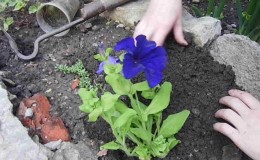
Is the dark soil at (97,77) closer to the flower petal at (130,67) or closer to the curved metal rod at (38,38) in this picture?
the curved metal rod at (38,38)

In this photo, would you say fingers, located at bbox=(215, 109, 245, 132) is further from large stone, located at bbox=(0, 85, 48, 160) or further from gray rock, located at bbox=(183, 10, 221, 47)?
large stone, located at bbox=(0, 85, 48, 160)

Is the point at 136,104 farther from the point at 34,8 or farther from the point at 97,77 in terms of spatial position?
the point at 34,8

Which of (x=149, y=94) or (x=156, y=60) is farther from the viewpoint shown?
(x=149, y=94)

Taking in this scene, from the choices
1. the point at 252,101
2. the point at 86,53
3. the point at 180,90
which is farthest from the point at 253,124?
the point at 86,53

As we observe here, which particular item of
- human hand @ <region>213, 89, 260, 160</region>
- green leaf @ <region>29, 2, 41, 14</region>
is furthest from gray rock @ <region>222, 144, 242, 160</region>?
green leaf @ <region>29, 2, 41, 14</region>

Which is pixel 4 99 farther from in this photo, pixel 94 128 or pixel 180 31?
pixel 180 31

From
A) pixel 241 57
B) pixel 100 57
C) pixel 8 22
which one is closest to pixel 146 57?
pixel 100 57

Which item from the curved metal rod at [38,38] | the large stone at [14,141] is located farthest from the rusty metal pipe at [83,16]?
the large stone at [14,141]
